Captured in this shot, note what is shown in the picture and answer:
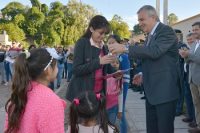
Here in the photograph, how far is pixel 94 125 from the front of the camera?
11.6 feet

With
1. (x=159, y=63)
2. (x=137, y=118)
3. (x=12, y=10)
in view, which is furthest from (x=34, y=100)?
(x=12, y=10)

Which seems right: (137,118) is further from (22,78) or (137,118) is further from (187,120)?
(22,78)

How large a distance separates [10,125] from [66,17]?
139 feet

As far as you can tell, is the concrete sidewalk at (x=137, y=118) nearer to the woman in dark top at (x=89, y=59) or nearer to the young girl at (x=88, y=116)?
the woman in dark top at (x=89, y=59)

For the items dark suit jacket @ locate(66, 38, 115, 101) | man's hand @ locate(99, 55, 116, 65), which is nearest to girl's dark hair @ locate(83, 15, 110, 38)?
dark suit jacket @ locate(66, 38, 115, 101)

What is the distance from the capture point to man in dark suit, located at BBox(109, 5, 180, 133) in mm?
4184

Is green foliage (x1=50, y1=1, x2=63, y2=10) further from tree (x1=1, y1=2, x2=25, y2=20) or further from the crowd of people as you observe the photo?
the crowd of people

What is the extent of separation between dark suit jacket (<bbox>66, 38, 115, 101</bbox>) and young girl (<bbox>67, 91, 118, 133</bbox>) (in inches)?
26.2

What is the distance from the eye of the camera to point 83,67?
425 cm

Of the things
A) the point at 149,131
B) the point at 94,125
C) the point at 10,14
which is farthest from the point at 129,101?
the point at 10,14

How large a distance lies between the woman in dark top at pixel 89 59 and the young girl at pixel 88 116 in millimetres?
678

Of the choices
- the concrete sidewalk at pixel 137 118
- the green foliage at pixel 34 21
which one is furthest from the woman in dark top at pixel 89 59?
the green foliage at pixel 34 21

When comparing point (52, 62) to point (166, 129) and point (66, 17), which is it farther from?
point (66, 17)

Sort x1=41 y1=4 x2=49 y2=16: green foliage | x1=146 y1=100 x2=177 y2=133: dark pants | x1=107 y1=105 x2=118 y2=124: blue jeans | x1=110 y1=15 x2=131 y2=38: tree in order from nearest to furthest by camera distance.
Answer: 1. x1=146 y1=100 x2=177 y2=133: dark pants
2. x1=107 y1=105 x2=118 y2=124: blue jeans
3. x1=110 y1=15 x2=131 y2=38: tree
4. x1=41 y1=4 x2=49 y2=16: green foliage
